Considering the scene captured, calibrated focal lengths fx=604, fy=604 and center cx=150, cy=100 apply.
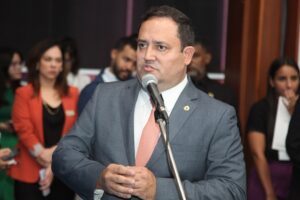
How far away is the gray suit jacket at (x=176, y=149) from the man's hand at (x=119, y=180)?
0.10 m

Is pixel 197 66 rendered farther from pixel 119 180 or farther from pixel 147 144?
pixel 119 180

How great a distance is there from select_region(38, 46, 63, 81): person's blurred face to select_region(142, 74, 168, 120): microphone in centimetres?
220

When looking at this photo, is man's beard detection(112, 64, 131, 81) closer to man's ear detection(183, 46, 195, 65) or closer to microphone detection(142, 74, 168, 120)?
man's ear detection(183, 46, 195, 65)

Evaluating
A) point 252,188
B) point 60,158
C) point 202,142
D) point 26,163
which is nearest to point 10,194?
point 26,163

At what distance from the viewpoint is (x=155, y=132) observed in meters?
2.21

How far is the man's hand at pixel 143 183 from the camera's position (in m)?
1.98

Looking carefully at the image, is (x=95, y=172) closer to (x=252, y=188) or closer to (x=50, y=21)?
(x=252, y=188)

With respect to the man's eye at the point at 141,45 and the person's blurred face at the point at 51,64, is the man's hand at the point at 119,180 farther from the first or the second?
the person's blurred face at the point at 51,64

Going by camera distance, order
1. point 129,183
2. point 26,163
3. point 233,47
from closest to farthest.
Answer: point 129,183 < point 26,163 < point 233,47

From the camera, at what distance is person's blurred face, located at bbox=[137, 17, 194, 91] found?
217 centimetres

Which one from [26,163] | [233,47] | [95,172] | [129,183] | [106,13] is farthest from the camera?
[106,13]

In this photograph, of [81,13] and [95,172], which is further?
[81,13]

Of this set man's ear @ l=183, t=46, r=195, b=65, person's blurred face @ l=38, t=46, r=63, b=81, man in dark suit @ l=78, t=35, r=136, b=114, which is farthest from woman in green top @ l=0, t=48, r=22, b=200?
man's ear @ l=183, t=46, r=195, b=65

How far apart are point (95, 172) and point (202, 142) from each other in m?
0.40
